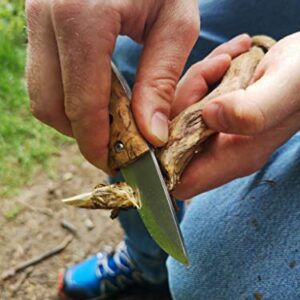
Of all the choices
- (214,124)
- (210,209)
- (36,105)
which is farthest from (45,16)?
(210,209)

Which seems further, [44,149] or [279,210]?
[44,149]

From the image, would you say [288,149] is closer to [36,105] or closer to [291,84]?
[291,84]

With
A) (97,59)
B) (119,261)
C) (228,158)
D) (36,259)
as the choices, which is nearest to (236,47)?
(228,158)

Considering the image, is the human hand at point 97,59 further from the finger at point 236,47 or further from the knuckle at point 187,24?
the finger at point 236,47

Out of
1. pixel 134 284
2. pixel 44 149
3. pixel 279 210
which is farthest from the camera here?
pixel 44 149

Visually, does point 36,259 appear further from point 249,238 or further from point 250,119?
point 250,119

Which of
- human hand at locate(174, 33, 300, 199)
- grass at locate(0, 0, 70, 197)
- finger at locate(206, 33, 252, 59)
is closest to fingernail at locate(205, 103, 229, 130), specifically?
human hand at locate(174, 33, 300, 199)

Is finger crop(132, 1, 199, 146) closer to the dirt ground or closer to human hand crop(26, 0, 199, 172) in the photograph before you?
human hand crop(26, 0, 199, 172)
